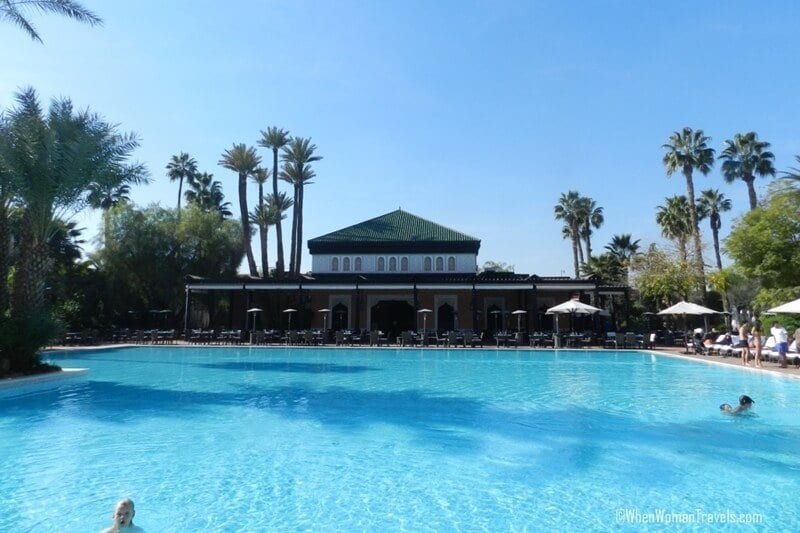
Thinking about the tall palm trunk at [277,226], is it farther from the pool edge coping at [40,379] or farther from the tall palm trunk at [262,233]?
the pool edge coping at [40,379]

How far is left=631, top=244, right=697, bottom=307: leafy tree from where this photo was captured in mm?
32938

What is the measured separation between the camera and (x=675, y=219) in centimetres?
3988

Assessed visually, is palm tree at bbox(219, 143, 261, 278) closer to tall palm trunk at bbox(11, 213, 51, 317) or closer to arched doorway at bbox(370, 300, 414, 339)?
arched doorway at bbox(370, 300, 414, 339)

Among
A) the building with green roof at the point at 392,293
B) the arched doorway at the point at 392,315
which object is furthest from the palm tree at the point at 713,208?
the arched doorway at the point at 392,315

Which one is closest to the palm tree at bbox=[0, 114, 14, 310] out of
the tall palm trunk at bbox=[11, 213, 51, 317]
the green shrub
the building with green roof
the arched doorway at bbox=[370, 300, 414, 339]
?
the tall palm trunk at bbox=[11, 213, 51, 317]

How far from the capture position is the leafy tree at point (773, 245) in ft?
79.6

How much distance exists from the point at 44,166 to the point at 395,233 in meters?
22.9

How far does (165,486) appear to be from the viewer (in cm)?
568

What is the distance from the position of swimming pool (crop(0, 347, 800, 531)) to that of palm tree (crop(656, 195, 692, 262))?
94.3ft

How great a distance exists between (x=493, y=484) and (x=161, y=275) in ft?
103

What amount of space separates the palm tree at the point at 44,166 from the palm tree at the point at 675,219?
37752 millimetres

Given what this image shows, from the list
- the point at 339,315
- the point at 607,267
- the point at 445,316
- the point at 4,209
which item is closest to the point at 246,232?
the point at 339,315

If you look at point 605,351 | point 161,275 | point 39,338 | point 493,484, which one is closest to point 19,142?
point 39,338

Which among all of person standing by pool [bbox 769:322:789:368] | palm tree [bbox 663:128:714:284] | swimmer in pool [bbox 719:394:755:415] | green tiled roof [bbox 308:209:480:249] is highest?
palm tree [bbox 663:128:714:284]
